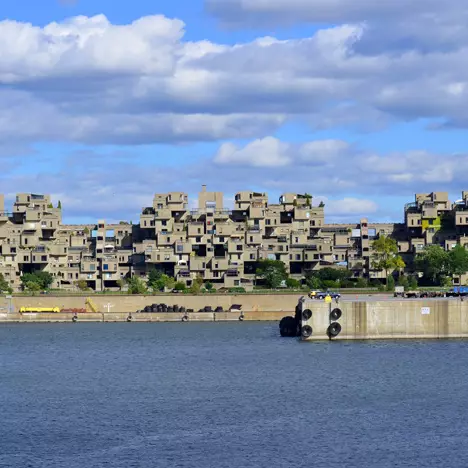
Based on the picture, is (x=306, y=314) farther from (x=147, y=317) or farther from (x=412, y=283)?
(x=412, y=283)

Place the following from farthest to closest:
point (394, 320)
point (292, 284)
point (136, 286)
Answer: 1. point (292, 284)
2. point (136, 286)
3. point (394, 320)

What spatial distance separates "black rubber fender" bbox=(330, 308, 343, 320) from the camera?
110188mm

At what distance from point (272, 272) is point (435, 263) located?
23354 millimetres

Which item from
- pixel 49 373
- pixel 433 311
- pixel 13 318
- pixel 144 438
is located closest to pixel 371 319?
pixel 433 311

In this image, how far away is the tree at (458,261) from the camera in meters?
187

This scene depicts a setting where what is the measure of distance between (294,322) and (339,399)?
51.1m

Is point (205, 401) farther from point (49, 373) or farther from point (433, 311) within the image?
point (433, 311)

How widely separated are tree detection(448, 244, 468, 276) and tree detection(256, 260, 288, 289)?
24209mm

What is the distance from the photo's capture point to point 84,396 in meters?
80.3

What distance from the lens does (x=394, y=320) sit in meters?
111

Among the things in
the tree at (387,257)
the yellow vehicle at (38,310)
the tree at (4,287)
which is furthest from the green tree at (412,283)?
the tree at (4,287)

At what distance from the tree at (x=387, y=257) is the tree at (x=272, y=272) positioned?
46.2 ft

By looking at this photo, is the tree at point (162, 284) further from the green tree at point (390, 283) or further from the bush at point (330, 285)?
the green tree at point (390, 283)

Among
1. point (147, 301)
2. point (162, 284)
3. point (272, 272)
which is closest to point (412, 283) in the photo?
point (272, 272)
